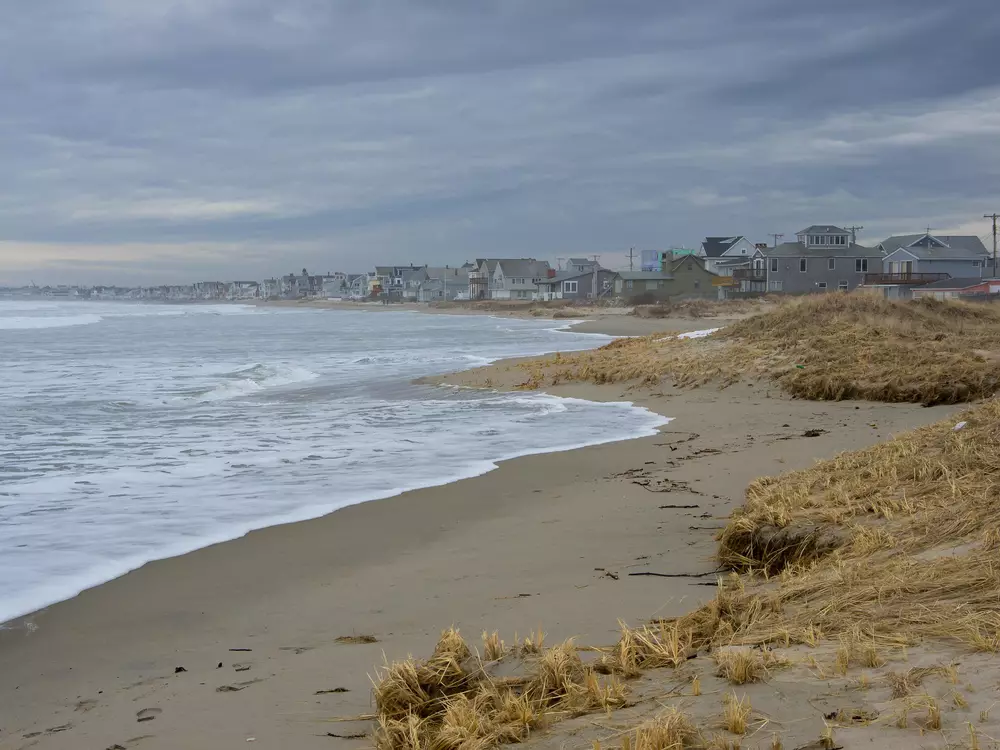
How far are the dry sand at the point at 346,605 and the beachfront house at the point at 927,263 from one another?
67.0 m

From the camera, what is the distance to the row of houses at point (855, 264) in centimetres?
7419

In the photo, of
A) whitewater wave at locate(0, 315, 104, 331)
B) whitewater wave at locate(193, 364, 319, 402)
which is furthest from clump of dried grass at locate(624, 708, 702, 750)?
whitewater wave at locate(0, 315, 104, 331)

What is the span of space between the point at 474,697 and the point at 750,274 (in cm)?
9459

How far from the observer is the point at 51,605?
6871mm

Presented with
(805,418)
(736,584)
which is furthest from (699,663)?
(805,418)

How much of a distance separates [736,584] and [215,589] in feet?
13.4

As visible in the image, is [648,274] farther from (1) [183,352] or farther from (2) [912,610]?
(2) [912,610]

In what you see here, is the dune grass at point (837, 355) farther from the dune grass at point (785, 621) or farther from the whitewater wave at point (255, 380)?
the dune grass at point (785, 621)

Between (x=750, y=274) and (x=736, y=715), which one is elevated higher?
(x=750, y=274)

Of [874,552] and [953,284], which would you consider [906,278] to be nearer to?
[953,284]

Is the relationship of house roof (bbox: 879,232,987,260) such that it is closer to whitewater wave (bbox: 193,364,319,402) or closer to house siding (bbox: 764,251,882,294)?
house siding (bbox: 764,251,882,294)

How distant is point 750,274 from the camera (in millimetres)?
94250

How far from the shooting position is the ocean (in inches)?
348

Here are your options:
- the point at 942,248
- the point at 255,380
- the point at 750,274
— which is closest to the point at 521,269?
the point at 750,274
